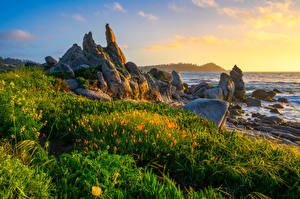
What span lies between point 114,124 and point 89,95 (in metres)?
7.94

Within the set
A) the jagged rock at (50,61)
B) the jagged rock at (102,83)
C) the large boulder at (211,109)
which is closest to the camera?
the large boulder at (211,109)

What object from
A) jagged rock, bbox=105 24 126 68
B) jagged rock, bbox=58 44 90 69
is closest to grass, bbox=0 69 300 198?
jagged rock, bbox=58 44 90 69

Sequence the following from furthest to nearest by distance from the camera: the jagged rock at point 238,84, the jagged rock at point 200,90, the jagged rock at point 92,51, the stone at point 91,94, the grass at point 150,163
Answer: the jagged rock at point 238,84
the jagged rock at point 200,90
the jagged rock at point 92,51
the stone at point 91,94
the grass at point 150,163

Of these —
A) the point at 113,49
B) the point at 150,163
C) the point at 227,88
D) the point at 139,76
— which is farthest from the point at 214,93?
the point at 150,163

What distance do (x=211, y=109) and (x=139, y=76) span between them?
10441mm

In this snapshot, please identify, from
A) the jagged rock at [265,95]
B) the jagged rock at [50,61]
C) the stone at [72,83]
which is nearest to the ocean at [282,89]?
the jagged rock at [265,95]

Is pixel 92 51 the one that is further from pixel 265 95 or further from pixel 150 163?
pixel 265 95

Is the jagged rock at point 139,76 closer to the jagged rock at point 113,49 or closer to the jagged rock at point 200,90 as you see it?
the jagged rock at point 113,49

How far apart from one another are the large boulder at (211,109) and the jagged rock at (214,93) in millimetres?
16366

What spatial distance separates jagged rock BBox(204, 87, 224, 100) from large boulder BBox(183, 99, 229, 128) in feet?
53.7

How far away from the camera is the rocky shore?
1096 cm

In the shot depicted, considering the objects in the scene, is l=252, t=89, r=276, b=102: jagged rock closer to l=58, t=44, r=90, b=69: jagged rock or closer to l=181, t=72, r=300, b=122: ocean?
l=181, t=72, r=300, b=122: ocean

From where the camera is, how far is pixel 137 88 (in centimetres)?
1719

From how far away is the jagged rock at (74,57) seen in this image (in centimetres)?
1988
